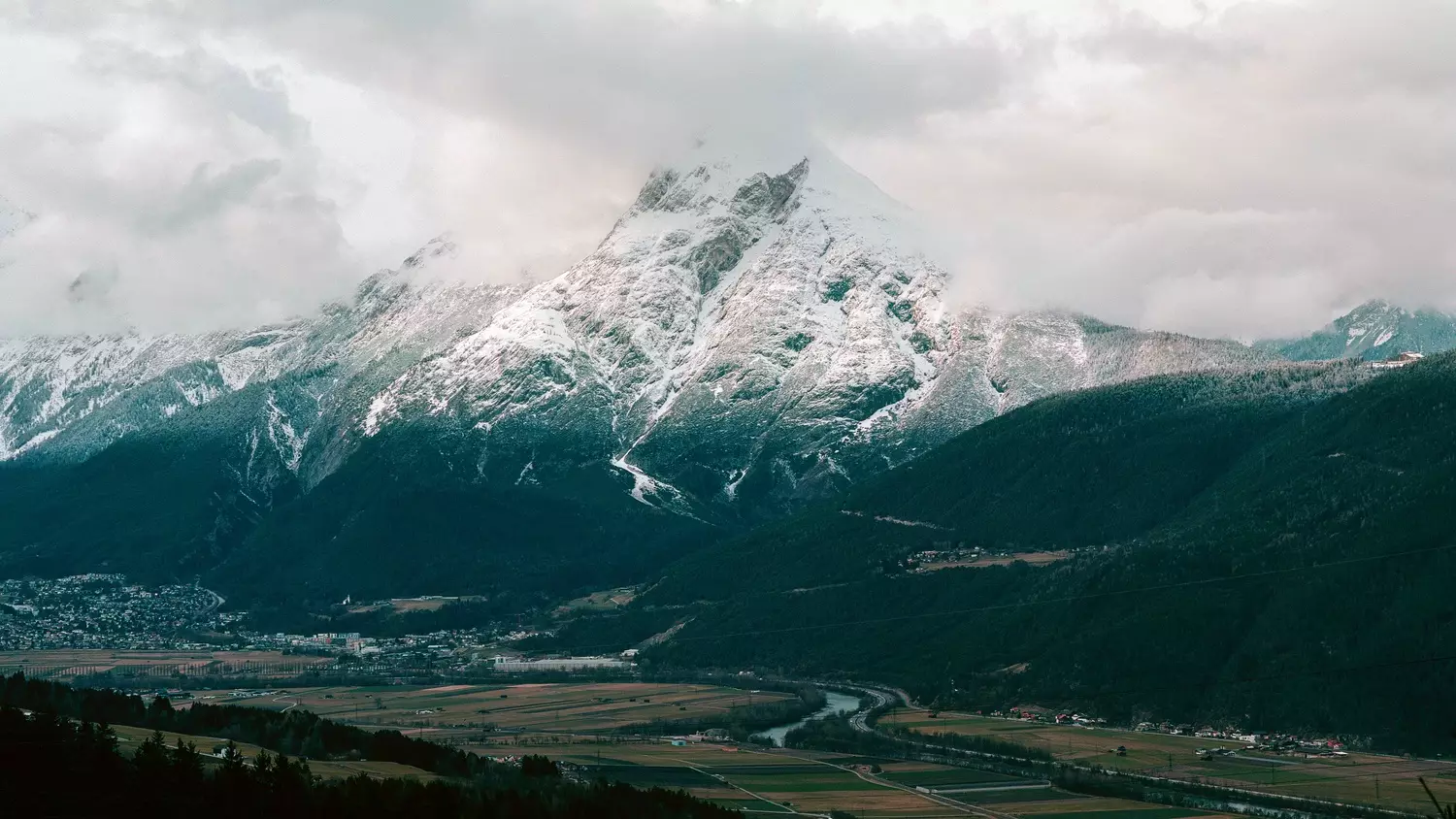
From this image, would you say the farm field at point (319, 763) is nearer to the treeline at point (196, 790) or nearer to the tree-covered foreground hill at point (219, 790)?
the tree-covered foreground hill at point (219, 790)

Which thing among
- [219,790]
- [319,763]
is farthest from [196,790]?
[319,763]

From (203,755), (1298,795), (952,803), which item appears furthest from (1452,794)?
(203,755)

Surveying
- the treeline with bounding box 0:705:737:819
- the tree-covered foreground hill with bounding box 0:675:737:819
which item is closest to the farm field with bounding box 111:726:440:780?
the tree-covered foreground hill with bounding box 0:675:737:819

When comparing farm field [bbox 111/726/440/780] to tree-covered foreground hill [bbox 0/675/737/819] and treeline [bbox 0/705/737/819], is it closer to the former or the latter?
tree-covered foreground hill [bbox 0/675/737/819]

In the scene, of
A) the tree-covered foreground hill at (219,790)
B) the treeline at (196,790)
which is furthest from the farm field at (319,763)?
the treeline at (196,790)

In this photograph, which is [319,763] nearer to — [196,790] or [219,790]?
[219,790]
